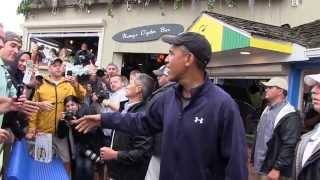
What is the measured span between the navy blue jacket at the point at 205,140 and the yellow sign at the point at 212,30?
507 centimetres

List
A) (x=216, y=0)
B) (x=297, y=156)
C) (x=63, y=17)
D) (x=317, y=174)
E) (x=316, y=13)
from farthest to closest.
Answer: (x=63, y=17) < (x=216, y=0) < (x=316, y=13) < (x=297, y=156) < (x=317, y=174)

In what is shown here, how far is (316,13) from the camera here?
10648 mm

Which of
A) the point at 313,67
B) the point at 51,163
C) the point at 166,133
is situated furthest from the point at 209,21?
the point at 166,133

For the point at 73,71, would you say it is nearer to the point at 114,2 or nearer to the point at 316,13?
the point at 316,13

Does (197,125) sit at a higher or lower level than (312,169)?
higher

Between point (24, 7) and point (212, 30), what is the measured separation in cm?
964

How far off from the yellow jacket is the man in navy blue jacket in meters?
4.06

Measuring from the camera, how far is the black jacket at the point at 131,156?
5.53m

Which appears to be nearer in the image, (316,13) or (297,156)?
(297,156)

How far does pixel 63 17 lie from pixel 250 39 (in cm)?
928

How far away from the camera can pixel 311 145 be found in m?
4.77

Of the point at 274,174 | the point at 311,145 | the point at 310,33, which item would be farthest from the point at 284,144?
the point at 310,33

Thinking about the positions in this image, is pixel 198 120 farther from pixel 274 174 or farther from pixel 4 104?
pixel 274 174

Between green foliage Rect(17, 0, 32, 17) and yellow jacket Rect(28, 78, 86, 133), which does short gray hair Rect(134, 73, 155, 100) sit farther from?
green foliage Rect(17, 0, 32, 17)
